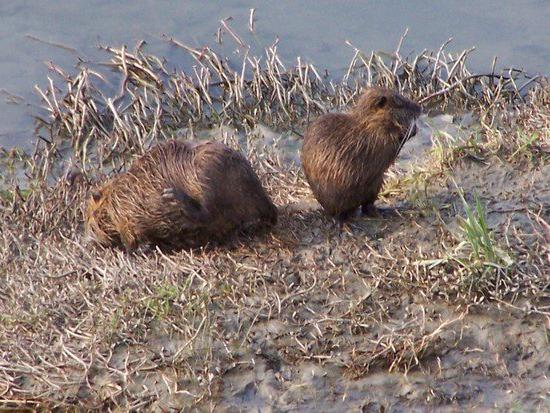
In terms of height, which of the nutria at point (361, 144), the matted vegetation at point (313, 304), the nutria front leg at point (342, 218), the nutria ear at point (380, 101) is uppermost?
the nutria ear at point (380, 101)

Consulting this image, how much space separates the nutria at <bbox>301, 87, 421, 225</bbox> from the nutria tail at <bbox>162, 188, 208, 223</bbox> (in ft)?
2.10

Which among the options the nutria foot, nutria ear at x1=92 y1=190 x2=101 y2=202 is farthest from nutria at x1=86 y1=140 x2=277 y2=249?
the nutria foot

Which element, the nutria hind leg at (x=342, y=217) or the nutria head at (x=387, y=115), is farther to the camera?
the nutria hind leg at (x=342, y=217)

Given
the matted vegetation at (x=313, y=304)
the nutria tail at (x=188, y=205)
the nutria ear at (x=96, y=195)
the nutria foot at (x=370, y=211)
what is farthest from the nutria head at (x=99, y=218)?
the nutria foot at (x=370, y=211)

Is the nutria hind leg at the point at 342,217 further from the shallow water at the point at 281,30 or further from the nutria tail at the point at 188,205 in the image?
the shallow water at the point at 281,30

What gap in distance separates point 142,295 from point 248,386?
78 cm

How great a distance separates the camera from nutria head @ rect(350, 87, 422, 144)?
5.93 m

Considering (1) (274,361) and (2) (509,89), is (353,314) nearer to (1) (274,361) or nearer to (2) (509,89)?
(1) (274,361)

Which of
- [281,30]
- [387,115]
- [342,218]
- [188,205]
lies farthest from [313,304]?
[281,30]

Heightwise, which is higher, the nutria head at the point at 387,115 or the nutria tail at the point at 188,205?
the nutria head at the point at 387,115

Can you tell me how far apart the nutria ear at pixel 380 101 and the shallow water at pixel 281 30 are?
331 cm

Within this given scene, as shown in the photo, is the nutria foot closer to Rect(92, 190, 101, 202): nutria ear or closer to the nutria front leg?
the nutria front leg

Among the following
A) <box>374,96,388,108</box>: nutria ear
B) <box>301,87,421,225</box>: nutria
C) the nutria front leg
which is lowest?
the nutria front leg

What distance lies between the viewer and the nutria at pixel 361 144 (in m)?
5.92
